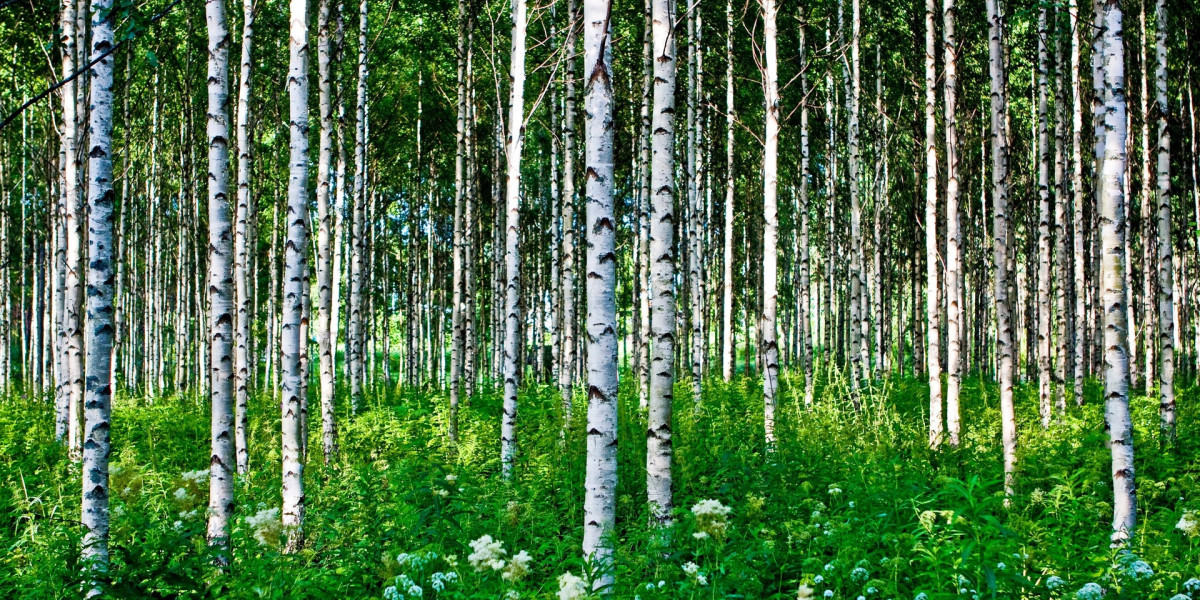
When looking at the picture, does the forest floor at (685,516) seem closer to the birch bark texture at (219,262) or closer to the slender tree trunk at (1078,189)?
the birch bark texture at (219,262)

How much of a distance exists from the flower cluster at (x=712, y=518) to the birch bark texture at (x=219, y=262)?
3631 millimetres

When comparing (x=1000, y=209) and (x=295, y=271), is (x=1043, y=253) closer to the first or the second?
(x=1000, y=209)

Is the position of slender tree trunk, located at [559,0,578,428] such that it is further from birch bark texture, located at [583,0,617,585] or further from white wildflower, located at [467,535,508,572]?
white wildflower, located at [467,535,508,572]

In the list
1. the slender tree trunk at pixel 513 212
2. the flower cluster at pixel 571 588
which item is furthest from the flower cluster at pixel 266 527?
the slender tree trunk at pixel 513 212

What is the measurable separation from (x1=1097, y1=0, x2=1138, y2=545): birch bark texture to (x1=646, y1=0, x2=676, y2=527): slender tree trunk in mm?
3115

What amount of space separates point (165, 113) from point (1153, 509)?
21326 mm

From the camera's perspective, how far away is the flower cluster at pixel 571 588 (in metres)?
3.88

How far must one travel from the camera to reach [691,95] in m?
14.0

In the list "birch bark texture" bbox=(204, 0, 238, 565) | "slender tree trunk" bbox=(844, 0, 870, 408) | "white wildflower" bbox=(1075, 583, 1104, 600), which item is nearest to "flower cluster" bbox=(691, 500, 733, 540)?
"white wildflower" bbox=(1075, 583, 1104, 600)

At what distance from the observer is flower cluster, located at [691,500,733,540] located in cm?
482

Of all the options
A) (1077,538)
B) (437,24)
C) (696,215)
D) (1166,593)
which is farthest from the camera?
(437,24)

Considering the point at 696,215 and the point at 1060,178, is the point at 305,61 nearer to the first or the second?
the point at 696,215

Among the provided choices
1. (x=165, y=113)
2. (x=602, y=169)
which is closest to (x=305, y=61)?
(x=602, y=169)

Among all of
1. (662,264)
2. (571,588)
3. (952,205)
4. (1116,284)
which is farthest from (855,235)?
(571,588)
